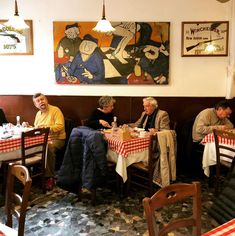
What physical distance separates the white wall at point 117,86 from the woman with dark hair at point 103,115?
1.51 ft

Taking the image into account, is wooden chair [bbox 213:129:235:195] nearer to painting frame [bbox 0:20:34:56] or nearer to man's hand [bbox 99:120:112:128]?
man's hand [bbox 99:120:112:128]

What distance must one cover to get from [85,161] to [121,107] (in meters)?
1.69

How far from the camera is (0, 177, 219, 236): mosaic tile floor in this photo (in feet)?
9.39

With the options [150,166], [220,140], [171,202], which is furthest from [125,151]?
[171,202]

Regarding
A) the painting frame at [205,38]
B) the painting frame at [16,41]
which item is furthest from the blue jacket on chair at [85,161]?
the painting frame at [205,38]

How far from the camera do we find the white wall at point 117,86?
453 centimetres

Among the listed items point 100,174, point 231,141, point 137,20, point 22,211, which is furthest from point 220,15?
point 22,211

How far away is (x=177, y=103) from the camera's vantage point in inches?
184

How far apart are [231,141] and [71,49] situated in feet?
9.06

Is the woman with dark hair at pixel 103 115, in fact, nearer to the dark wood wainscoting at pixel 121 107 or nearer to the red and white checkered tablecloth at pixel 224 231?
the dark wood wainscoting at pixel 121 107

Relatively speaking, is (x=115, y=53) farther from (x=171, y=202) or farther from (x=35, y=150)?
(x=171, y=202)

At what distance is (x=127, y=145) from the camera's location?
3346 mm

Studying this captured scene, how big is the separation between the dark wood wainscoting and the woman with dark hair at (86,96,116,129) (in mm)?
370

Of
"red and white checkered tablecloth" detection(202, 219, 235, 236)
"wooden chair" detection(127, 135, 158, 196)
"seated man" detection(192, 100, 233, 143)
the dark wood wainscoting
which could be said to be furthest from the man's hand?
"red and white checkered tablecloth" detection(202, 219, 235, 236)
